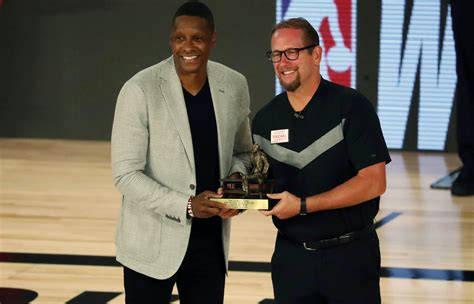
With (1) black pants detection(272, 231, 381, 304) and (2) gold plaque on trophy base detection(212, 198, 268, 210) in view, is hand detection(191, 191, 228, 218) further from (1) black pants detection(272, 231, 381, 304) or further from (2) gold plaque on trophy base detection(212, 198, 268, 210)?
(1) black pants detection(272, 231, 381, 304)

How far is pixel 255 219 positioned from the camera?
698cm

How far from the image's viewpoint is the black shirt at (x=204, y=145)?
10.6 feet

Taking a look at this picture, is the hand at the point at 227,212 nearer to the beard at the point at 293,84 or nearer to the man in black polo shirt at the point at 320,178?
the man in black polo shirt at the point at 320,178

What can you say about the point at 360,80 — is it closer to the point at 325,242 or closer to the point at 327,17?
the point at 327,17

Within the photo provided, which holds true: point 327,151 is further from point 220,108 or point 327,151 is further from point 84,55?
point 84,55

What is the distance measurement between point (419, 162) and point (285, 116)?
20.7 feet

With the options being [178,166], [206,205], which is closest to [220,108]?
[178,166]

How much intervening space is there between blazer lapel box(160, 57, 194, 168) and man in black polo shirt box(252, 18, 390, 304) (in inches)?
10.3

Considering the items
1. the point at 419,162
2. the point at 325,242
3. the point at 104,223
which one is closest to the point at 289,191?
the point at 325,242

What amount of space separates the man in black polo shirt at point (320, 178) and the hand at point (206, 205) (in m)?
0.17

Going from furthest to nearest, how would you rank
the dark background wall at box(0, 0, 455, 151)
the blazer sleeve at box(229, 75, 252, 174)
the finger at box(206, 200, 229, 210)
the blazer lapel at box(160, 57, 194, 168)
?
1. the dark background wall at box(0, 0, 455, 151)
2. the blazer sleeve at box(229, 75, 252, 174)
3. the blazer lapel at box(160, 57, 194, 168)
4. the finger at box(206, 200, 229, 210)

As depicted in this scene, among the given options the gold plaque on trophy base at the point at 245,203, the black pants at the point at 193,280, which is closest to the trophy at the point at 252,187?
the gold plaque on trophy base at the point at 245,203

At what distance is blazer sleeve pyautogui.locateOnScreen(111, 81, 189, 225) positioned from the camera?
3148 millimetres

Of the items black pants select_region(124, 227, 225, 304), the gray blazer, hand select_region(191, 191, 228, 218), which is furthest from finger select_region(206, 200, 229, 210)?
black pants select_region(124, 227, 225, 304)
